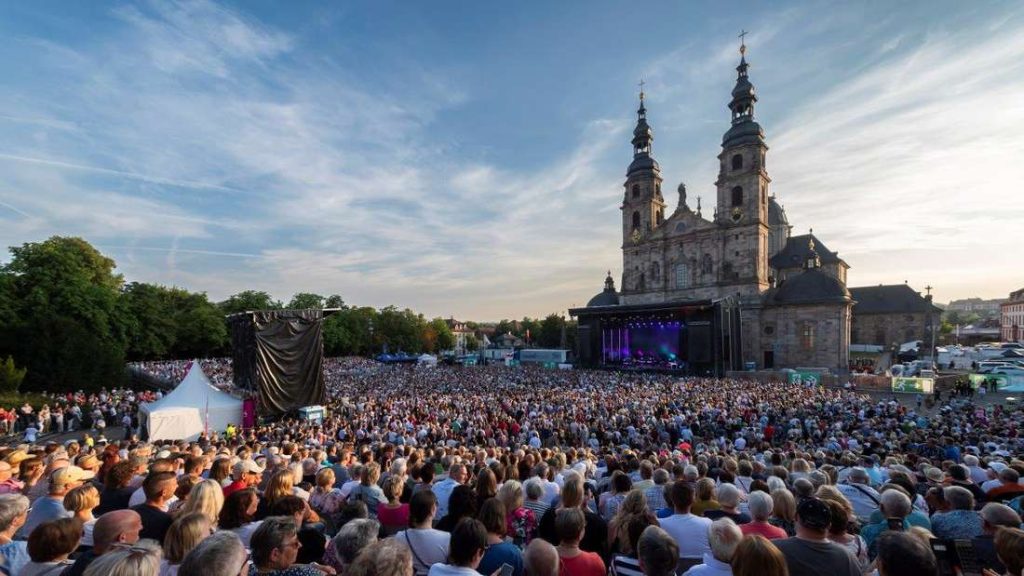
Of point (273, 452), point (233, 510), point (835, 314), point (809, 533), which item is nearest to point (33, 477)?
point (273, 452)

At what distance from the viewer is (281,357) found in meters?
17.7

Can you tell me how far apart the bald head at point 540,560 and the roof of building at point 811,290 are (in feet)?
131

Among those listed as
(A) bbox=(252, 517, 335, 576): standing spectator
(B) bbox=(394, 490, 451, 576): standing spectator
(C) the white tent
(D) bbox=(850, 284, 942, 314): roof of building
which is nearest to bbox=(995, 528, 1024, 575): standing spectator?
(B) bbox=(394, 490, 451, 576): standing spectator

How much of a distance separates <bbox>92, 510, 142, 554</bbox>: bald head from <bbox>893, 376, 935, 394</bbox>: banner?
31.6 meters

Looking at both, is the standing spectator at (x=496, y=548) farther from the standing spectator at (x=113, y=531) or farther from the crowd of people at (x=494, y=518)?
the standing spectator at (x=113, y=531)

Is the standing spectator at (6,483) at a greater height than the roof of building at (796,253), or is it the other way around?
the roof of building at (796,253)

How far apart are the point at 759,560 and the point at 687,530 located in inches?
59.0

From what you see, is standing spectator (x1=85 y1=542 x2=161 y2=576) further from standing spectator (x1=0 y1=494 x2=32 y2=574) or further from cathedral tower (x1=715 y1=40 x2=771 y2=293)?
cathedral tower (x1=715 y1=40 x2=771 y2=293)

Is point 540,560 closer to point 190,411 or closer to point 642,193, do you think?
point 190,411

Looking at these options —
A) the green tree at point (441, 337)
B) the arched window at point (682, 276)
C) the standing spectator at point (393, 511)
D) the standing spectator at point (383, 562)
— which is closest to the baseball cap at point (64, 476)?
the standing spectator at point (393, 511)

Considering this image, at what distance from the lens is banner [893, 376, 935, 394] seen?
22.8 metres

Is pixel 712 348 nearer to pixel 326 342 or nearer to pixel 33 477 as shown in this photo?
pixel 33 477

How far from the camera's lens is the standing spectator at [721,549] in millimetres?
2463

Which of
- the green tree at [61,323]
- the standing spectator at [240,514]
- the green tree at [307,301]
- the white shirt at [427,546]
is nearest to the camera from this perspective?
the white shirt at [427,546]
